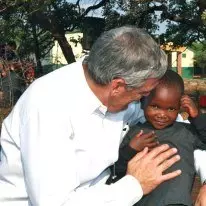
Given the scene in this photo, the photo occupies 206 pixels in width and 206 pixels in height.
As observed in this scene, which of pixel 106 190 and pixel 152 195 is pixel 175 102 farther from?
pixel 106 190

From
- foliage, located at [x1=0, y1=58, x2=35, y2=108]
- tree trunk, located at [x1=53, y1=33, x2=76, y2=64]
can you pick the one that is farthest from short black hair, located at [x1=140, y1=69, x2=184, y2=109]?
tree trunk, located at [x1=53, y1=33, x2=76, y2=64]

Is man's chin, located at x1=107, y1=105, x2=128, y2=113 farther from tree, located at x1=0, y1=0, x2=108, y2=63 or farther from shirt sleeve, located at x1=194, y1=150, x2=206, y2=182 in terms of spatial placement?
tree, located at x1=0, y1=0, x2=108, y2=63

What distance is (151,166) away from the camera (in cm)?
226

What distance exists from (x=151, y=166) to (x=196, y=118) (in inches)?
27.8

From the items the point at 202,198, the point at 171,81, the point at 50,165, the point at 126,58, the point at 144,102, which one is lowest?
the point at 202,198

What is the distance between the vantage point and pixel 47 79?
2.22 metres

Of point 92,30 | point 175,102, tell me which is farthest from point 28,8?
point 175,102

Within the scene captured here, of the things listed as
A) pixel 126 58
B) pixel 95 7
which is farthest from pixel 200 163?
pixel 95 7

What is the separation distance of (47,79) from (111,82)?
0.98 feet

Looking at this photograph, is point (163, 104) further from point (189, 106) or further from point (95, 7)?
point (95, 7)

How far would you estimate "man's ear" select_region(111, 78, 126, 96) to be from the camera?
2143mm

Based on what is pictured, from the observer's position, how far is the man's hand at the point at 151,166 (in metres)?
2.24

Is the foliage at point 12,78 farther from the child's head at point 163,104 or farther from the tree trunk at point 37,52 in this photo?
the child's head at point 163,104

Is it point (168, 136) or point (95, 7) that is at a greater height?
point (95, 7)
